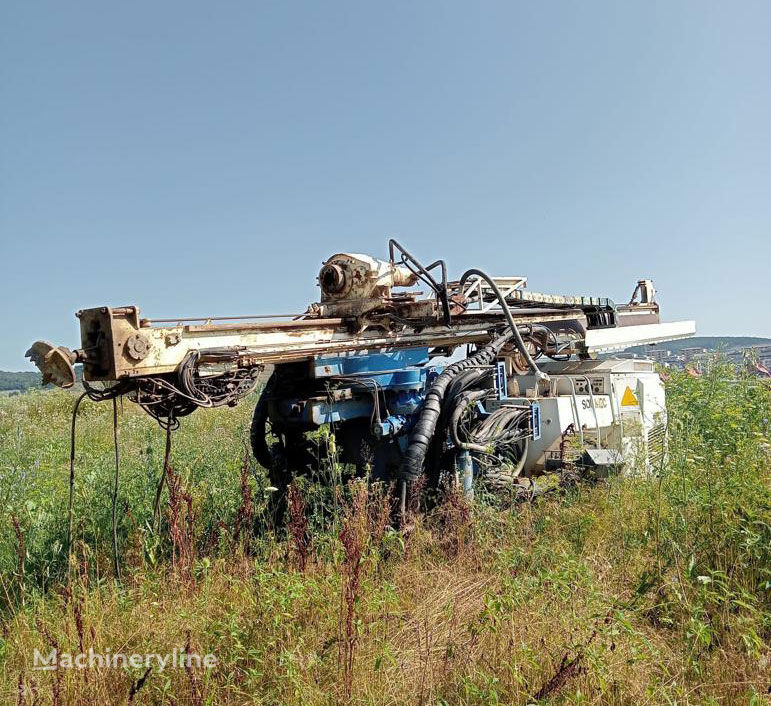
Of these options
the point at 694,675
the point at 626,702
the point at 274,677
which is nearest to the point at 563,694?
the point at 626,702

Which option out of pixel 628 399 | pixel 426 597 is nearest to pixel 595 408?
pixel 628 399

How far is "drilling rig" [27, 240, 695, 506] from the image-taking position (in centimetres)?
409

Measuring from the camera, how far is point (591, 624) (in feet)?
10.8

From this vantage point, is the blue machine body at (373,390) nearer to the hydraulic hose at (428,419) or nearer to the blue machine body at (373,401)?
the blue machine body at (373,401)

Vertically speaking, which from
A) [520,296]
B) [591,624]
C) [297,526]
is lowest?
[591,624]

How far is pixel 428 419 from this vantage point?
5.54 m

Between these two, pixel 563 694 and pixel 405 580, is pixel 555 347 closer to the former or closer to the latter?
pixel 405 580

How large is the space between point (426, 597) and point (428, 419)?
185 cm

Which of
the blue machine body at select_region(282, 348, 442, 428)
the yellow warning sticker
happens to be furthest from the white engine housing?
the blue machine body at select_region(282, 348, 442, 428)

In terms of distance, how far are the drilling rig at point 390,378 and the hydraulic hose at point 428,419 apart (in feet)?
0.04

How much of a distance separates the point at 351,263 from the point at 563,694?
13.3 ft

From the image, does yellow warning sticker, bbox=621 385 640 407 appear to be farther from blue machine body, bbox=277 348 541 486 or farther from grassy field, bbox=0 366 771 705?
blue machine body, bbox=277 348 541 486

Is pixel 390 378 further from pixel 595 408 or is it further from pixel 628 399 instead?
pixel 628 399

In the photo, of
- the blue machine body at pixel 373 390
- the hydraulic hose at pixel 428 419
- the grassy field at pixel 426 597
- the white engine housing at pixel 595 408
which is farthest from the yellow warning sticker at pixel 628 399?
the blue machine body at pixel 373 390
